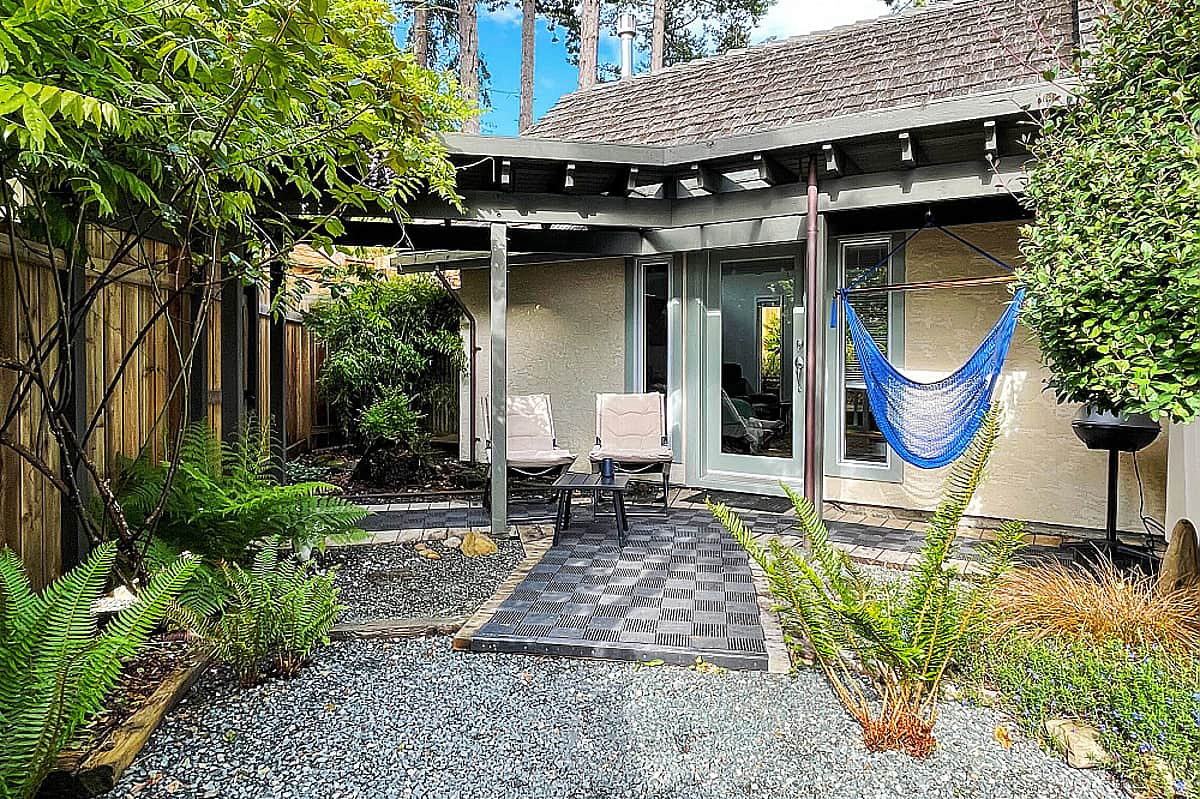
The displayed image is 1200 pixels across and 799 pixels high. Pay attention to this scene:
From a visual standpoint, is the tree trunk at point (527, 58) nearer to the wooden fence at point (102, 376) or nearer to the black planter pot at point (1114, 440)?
the wooden fence at point (102, 376)

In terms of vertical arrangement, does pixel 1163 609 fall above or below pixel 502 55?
below

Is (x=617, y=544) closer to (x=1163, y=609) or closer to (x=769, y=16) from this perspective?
(x=1163, y=609)

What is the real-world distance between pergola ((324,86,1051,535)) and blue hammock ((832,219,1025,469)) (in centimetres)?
38

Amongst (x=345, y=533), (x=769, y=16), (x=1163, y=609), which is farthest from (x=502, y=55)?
(x=1163, y=609)

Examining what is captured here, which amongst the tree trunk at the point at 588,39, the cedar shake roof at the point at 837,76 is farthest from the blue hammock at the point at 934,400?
the tree trunk at the point at 588,39

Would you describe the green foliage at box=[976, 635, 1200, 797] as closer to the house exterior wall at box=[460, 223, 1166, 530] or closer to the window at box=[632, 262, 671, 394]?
the house exterior wall at box=[460, 223, 1166, 530]

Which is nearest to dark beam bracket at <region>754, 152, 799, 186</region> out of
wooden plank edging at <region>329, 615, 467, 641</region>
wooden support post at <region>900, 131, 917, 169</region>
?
wooden support post at <region>900, 131, 917, 169</region>

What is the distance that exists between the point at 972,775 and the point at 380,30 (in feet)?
14.2

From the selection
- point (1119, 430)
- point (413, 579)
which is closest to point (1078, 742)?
point (1119, 430)

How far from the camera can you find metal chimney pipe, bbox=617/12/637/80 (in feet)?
30.4

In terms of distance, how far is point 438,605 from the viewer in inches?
153

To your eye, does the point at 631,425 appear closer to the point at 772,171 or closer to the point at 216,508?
the point at 772,171

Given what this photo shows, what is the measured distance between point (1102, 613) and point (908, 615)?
1.01 metres

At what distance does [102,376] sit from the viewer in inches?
134
